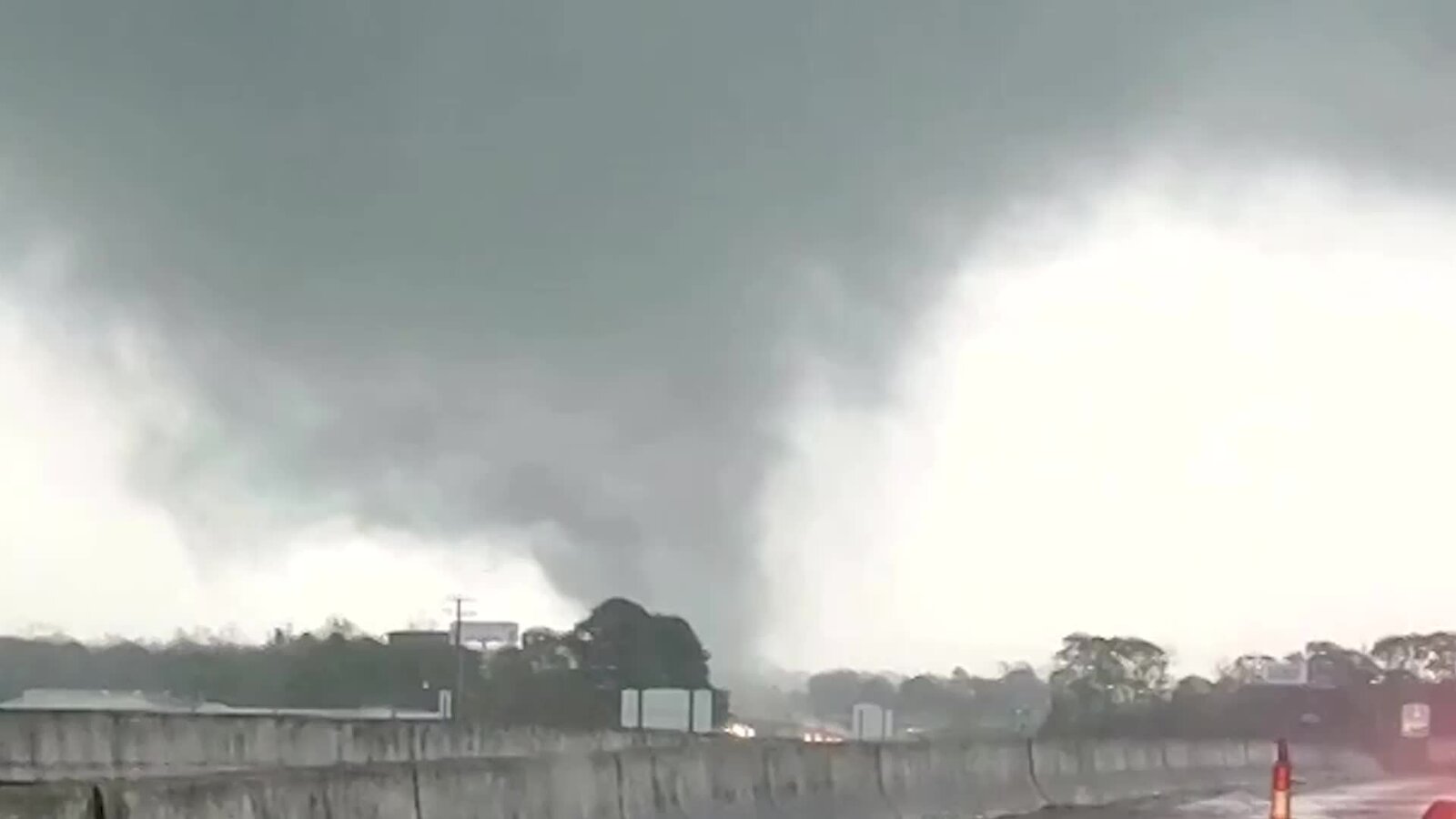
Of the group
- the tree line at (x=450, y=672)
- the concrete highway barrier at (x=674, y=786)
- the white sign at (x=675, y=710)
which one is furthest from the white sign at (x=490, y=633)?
the concrete highway barrier at (x=674, y=786)

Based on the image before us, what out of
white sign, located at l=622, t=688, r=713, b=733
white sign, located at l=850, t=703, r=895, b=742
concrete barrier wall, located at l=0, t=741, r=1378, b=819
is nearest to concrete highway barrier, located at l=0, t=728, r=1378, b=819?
concrete barrier wall, located at l=0, t=741, r=1378, b=819

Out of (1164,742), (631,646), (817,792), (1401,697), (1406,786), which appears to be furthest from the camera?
(631,646)

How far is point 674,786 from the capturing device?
20.5 metres

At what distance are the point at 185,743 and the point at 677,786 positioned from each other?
11905 mm

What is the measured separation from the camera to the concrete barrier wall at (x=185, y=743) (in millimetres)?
27438

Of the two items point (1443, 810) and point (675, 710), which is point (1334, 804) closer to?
point (1443, 810)

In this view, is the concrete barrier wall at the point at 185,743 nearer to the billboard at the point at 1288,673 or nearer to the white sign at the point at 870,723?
the white sign at the point at 870,723

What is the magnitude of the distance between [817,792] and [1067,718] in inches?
3488

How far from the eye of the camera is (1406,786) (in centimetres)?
5122

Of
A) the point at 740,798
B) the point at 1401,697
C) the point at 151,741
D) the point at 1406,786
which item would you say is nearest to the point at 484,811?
the point at 740,798

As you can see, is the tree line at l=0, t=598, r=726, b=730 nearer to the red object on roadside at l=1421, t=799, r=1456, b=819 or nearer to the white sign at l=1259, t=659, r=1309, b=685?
the white sign at l=1259, t=659, r=1309, b=685

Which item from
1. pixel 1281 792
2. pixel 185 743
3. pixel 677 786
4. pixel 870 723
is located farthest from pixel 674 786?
pixel 870 723

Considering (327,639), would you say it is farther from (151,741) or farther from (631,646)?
(151,741)

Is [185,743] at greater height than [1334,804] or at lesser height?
greater
